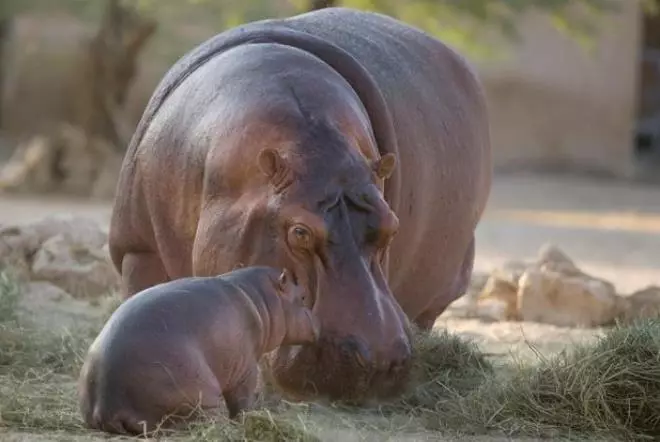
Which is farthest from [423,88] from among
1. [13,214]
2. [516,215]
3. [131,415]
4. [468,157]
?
[516,215]

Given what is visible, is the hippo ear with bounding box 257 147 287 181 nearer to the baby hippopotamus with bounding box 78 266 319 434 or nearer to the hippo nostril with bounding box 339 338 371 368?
the baby hippopotamus with bounding box 78 266 319 434

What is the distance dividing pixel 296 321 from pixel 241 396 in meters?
0.20

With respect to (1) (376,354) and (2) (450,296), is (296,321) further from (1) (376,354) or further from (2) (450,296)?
(2) (450,296)

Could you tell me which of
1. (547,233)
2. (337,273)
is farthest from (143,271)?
(547,233)

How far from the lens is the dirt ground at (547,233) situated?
552cm

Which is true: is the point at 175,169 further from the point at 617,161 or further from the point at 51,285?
the point at 617,161

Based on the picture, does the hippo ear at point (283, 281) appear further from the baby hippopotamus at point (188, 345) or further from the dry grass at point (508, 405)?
the dry grass at point (508, 405)

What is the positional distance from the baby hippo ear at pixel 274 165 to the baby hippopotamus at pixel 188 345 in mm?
218

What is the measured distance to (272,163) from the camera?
3492mm

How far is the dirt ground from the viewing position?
5.52 metres

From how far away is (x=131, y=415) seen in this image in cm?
315

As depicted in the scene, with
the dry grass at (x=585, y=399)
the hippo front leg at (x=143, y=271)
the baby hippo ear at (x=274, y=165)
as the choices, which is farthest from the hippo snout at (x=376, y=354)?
the hippo front leg at (x=143, y=271)

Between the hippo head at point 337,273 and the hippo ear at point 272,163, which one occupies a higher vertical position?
the hippo ear at point 272,163

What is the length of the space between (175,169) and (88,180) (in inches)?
334
